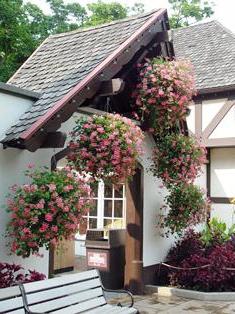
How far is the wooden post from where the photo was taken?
8.93m

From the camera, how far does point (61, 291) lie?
214 inches

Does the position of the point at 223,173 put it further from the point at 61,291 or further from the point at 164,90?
the point at 61,291

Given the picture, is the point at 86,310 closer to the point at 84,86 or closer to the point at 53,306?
the point at 53,306

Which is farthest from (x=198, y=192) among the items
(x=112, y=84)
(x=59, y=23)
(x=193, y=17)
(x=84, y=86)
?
(x=193, y=17)

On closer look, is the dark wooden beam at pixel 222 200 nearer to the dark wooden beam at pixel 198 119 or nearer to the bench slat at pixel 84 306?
the dark wooden beam at pixel 198 119

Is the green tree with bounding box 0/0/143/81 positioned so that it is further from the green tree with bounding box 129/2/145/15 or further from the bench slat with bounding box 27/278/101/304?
the bench slat with bounding box 27/278/101/304

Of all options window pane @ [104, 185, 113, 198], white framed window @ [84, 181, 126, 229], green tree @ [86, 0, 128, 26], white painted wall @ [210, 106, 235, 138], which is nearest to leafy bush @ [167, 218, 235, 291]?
white framed window @ [84, 181, 126, 229]

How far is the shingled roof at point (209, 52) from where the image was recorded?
13570 millimetres

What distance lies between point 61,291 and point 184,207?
4.12 m

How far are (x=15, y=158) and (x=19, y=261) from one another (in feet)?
4.44

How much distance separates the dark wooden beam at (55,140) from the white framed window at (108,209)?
494cm

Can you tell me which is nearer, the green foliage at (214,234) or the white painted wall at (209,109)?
the green foliage at (214,234)

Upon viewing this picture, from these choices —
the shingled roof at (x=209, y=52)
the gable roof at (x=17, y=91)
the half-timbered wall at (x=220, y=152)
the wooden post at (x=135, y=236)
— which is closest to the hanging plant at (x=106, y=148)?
the gable roof at (x=17, y=91)

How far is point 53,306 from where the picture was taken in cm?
525
